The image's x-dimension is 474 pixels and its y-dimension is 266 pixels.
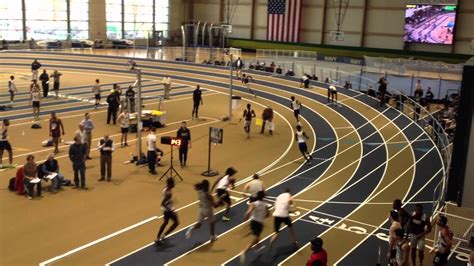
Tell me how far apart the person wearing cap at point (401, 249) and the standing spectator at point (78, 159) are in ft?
31.5

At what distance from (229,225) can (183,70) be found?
32892 mm

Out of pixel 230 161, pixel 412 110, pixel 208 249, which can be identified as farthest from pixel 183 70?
pixel 208 249

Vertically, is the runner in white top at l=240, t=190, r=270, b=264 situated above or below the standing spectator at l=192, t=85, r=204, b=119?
below

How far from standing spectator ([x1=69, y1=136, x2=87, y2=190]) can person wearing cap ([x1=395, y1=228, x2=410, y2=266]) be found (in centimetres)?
961

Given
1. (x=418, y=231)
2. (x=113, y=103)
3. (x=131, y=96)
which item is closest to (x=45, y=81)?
(x=113, y=103)

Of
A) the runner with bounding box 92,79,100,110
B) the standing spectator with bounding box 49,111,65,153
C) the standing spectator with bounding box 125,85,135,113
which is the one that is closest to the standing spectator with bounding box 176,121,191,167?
the standing spectator with bounding box 49,111,65,153

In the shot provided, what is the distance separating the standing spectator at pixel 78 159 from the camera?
15898 mm

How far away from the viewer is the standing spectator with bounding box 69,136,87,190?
15.9m

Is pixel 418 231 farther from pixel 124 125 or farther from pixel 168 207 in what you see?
pixel 124 125

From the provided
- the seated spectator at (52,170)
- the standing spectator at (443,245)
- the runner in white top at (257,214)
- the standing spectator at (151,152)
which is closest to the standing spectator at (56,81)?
the standing spectator at (151,152)

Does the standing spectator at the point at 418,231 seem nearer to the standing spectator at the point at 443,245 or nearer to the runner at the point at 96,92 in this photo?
the standing spectator at the point at 443,245

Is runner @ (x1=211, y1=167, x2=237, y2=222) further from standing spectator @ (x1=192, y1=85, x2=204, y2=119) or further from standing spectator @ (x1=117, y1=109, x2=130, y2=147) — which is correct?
standing spectator @ (x1=192, y1=85, x2=204, y2=119)

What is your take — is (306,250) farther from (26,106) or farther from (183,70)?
(183,70)

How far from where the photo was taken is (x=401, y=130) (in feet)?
89.7
